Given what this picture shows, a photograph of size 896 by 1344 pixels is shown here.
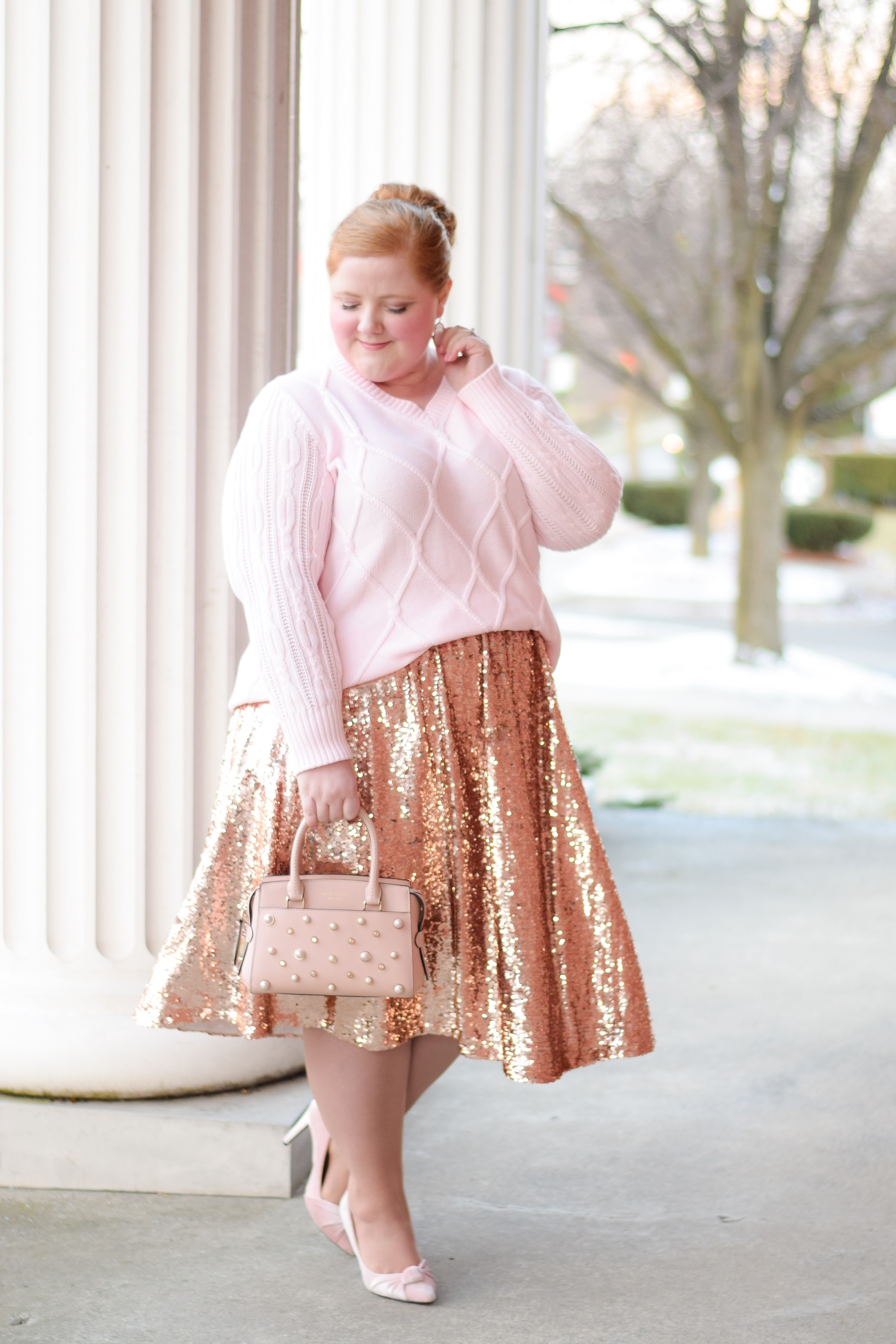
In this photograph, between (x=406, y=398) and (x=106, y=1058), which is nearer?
(x=406, y=398)

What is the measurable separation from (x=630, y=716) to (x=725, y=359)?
1049cm

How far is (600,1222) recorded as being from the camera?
260 cm

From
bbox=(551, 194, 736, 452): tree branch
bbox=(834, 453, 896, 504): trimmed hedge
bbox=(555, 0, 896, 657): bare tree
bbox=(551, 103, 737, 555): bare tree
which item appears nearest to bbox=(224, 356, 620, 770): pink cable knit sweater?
bbox=(555, 0, 896, 657): bare tree

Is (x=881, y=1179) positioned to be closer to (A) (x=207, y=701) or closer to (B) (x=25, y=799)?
(A) (x=207, y=701)

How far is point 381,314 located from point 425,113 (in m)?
2.21

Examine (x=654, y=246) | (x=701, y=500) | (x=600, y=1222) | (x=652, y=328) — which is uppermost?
(x=654, y=246)

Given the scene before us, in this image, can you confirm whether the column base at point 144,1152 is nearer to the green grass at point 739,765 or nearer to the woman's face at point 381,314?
the woman's face at point 381,314

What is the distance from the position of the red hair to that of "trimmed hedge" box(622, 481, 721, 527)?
2945 cm

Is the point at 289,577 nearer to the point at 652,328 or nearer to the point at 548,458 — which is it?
the point at 548,458

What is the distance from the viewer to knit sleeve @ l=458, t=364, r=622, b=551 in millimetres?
2227

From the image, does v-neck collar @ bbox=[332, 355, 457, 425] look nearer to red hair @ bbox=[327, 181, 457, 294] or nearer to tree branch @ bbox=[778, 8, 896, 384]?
red hair @ bbox=[327, 181, 457, 294]

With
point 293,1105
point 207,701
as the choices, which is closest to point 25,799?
point 207,701

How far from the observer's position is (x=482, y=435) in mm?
2244

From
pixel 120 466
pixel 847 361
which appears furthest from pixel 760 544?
pixel 120 466
